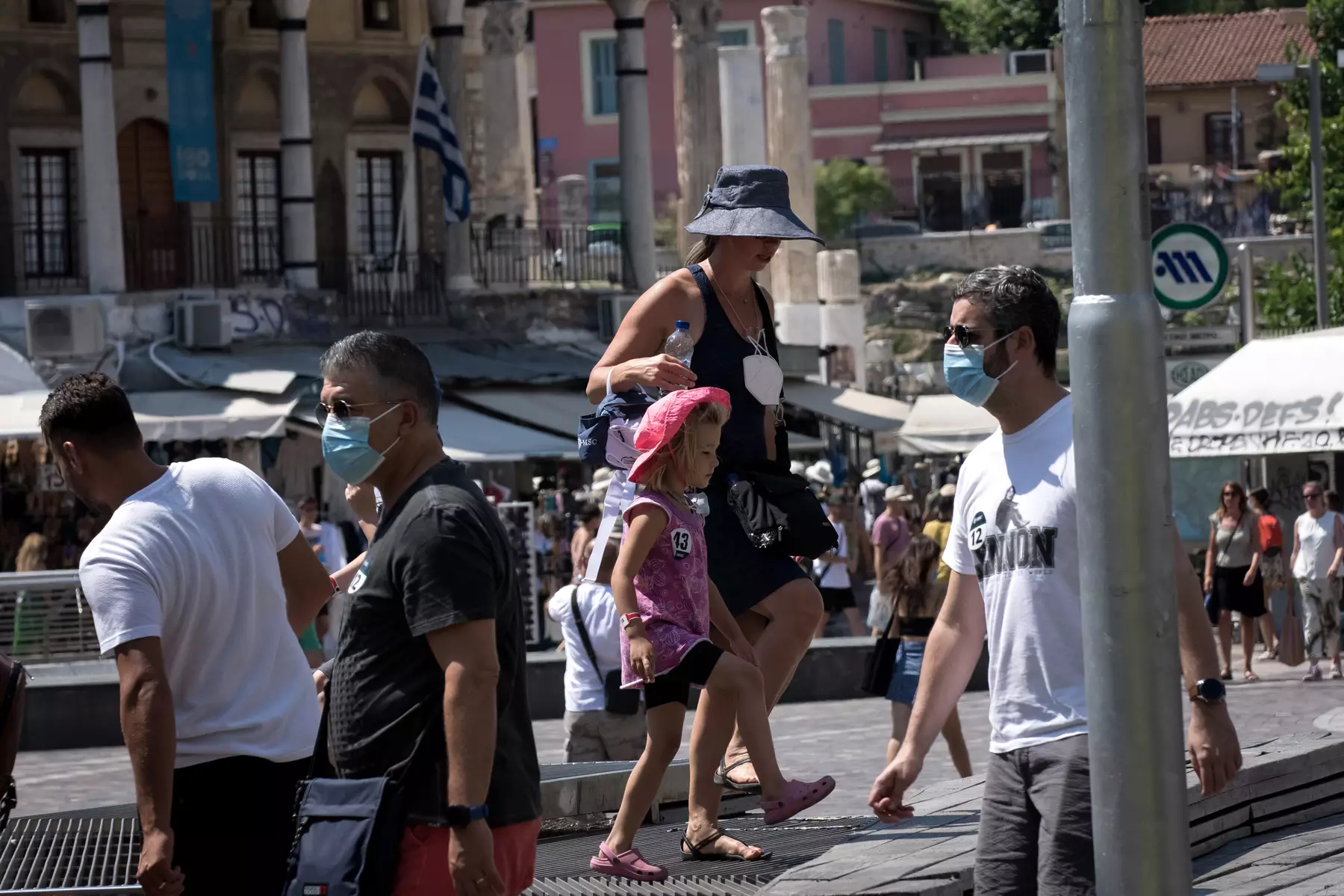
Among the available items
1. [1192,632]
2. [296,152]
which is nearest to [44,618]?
[1192,632]

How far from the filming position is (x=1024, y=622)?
218 inches

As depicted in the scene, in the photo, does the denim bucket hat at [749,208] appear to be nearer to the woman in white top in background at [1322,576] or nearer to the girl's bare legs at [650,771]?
the girl's bare legs at [650,771]

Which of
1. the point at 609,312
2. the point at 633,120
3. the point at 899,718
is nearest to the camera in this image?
the point at 899,718

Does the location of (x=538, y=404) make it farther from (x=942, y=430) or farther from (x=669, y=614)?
(x=669, y=614)

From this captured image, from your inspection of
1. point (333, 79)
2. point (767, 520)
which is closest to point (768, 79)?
point (333, 79)

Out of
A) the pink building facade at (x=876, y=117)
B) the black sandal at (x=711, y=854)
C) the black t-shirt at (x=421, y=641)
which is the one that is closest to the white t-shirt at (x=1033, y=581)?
the black t-shirt at (x=421, y=641)

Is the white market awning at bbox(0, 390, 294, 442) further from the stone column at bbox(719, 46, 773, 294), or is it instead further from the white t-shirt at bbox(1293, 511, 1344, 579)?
the stone column at bbox(719, 46, 773, 294)

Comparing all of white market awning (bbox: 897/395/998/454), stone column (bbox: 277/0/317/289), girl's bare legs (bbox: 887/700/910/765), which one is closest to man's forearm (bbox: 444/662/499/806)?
girl's bare legs (bbox: 887/700/910/765)

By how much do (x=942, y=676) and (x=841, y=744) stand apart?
10083 millimetres

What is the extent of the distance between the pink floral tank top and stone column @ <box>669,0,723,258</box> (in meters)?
32.5

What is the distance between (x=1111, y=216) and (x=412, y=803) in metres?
1.86

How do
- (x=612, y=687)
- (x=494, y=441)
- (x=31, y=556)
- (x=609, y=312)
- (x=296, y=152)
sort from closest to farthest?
(x=612, y=687)
(x=31, y=556)
(x=494, y=441)
(x=296, y=152)
(x=609, y=312)

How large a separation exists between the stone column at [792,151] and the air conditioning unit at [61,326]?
2212cm

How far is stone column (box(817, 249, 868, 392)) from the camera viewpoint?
174ft
